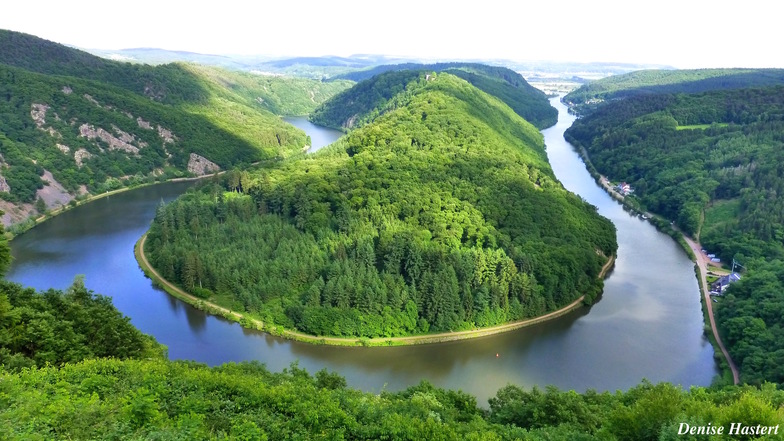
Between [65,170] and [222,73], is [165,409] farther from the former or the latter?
[222,73]

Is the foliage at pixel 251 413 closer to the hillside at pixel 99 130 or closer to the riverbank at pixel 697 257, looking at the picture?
the riverbank at pixel 697 257

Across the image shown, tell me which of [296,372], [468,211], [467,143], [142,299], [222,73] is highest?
[222,73]

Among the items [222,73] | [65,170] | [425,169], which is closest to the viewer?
[425,169]

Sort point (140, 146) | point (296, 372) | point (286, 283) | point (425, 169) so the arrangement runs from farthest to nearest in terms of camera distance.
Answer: point (140, 146) → point (425, 169) → point (286, 283) → point (296, 372)

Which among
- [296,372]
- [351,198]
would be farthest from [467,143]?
[296,372]

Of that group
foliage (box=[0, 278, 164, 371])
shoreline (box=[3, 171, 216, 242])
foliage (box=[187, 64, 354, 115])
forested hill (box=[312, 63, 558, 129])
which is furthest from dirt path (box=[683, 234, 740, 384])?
foliage (box=[187, 64, 354, 115])

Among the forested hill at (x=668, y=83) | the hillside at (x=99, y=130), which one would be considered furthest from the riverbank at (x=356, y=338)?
the forested hill at (x=668, y=83)

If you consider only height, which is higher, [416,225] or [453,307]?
[416,225]

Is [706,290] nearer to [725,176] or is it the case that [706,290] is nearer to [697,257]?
[697,257]
